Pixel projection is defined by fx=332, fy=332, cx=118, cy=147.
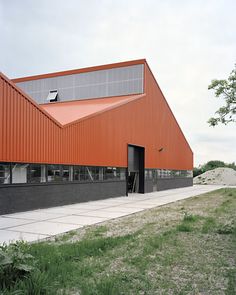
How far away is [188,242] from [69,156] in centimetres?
1045

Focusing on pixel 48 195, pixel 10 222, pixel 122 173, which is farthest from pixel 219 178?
pixel 10 222

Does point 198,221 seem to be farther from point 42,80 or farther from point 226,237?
point 42,80

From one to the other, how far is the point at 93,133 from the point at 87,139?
0.88m

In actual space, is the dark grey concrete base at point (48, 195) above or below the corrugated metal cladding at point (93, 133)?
below

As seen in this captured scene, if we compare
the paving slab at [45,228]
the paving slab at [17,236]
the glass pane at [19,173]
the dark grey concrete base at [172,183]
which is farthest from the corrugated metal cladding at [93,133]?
the paving slab at [17,236]

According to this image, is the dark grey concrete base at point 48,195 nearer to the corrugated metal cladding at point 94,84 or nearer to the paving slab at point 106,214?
the paving slab at point 106,214

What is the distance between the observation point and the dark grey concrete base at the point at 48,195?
13.8 metres

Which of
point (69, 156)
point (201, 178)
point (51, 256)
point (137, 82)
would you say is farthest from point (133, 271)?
point (201, 178)

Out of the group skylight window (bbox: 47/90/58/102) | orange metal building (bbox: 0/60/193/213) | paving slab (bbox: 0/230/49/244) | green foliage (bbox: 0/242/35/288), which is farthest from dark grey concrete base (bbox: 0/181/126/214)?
skylight window (bbox: 47/90/58/102)

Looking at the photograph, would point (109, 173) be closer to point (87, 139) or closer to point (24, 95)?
point (87, 139)

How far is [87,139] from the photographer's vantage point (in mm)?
19547

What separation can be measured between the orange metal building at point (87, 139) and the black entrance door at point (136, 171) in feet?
0.27

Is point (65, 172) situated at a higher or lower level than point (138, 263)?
higher

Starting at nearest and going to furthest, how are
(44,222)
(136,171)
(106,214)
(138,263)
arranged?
(138,263) < (44,222) < (106,214) < (136,171)
